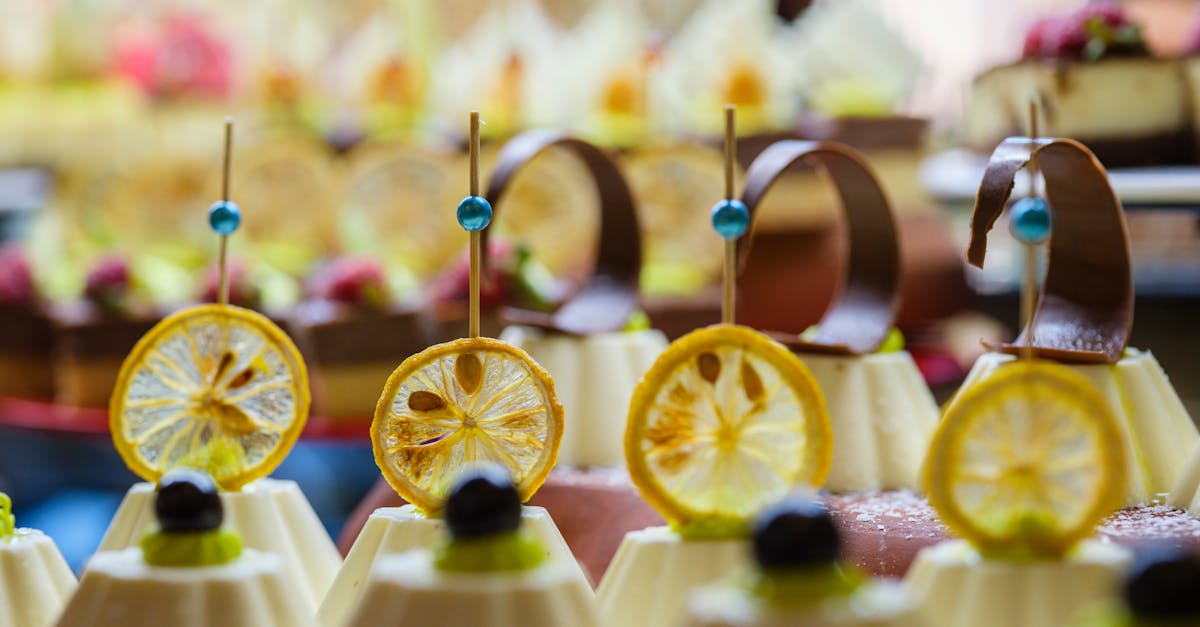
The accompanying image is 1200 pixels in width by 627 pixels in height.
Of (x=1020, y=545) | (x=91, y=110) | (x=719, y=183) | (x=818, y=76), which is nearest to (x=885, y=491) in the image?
(x=1020, y=545)

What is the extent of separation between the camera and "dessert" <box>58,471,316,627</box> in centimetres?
99

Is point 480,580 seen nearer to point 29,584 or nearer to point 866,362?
point 29,584

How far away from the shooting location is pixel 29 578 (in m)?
1.16

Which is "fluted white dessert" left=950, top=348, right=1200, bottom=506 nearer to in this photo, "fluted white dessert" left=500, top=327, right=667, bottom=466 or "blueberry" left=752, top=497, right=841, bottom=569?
"fluted white dessert" left=500, top=327, right=667, bottom=466

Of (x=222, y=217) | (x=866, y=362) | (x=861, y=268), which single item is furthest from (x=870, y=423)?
(x=222, y=217)

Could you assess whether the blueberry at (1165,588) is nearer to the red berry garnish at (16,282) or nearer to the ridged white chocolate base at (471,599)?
the ridged white chocolate base at (471,599)

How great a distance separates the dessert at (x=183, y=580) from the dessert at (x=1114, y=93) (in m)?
1.73

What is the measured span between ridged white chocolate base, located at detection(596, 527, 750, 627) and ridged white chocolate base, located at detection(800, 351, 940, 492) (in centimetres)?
40

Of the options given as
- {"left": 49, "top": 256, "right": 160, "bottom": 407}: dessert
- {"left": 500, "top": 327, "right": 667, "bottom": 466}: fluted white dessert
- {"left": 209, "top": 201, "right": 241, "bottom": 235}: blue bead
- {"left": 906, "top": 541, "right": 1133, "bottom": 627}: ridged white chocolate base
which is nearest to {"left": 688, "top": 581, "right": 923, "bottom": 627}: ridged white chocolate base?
{"left": 906, "top": 541, "right": 1133, "bottom": 627}: ridged white chocolate base

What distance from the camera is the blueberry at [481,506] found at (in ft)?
3.02

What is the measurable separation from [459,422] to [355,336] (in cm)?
166

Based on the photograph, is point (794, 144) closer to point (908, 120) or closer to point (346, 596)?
point (346, 596)

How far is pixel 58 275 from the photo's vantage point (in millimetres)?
3371

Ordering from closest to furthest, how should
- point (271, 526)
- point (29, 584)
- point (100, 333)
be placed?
1. point (29, 584)
2. point (271, 526)
3. point (100, 333)
